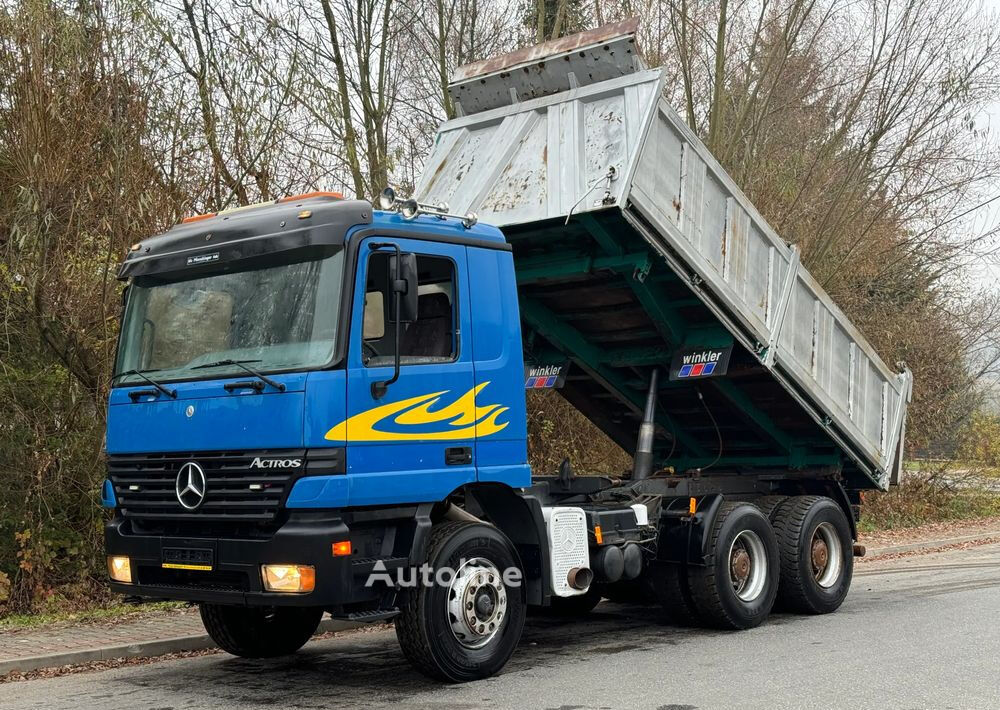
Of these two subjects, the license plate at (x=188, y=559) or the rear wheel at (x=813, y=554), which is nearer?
the license plate at (x=188, y=559)

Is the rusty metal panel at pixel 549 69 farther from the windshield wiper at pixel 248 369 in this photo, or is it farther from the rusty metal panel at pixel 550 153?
the windshield wiper at pixel 248 369

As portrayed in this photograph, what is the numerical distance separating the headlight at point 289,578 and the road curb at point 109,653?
2.48 m

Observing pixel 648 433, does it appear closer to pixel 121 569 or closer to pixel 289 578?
pixel 289 578

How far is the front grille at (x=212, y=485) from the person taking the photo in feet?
19.6

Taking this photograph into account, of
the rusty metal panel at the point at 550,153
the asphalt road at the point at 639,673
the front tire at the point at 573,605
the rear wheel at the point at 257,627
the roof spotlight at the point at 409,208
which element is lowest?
the asphalt road at the point at 639,673

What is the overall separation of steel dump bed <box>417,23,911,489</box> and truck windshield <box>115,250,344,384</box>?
45.8 inches

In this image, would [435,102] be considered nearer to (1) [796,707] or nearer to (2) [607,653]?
(2) [607,653]

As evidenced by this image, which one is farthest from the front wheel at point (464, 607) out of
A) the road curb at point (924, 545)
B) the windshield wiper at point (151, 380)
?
the road curb at point (924, 545)

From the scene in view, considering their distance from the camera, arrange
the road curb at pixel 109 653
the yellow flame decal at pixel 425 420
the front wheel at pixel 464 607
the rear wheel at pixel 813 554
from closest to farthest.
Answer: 1. the yellow flame decal at pixel 425 420
2. the front wheel at pixel 464 607
3. the road curb at pixel 109 653
4. the rear wheel at pixel 813 554

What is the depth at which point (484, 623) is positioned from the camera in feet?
21.9

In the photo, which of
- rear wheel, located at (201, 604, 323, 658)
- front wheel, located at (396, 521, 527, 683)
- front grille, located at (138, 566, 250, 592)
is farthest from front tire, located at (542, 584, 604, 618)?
front grille, located at (138, 566, 250, 592)

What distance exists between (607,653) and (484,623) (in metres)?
1.41

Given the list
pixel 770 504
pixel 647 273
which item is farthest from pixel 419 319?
pixel 770 504

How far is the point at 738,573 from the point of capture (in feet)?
28.4
